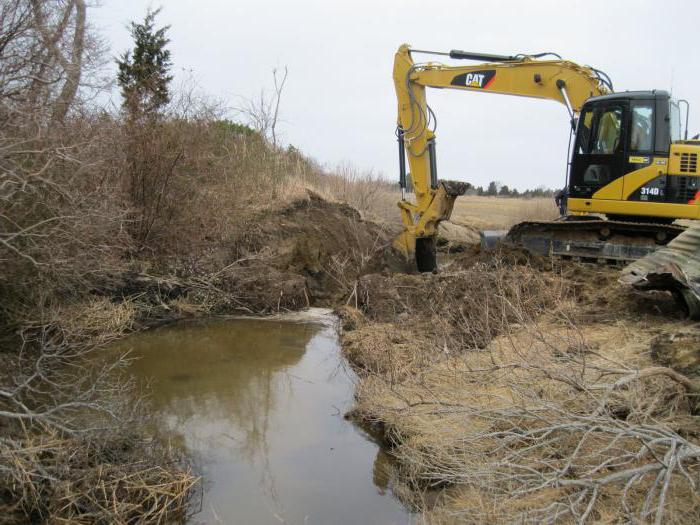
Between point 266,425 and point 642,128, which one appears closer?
point 266,425

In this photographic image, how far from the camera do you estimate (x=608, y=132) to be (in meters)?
10.0

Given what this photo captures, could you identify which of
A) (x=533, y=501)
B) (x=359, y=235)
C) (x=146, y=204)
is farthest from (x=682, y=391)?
(x=359, y=235)

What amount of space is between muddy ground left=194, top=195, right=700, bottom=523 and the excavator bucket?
1.09 feet

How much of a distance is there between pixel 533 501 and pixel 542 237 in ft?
24.4

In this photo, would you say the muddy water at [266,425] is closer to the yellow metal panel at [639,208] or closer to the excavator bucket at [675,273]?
the excavator bucket at [675,273]

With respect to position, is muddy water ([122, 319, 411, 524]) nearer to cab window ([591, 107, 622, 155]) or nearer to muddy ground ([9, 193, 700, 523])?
muddy ground ([9, 193, 700, 523])

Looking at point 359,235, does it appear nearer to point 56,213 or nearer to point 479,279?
point 479,279

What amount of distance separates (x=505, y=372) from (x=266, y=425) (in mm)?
2565

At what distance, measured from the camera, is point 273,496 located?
15.9ft

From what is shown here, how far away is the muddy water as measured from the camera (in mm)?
4770

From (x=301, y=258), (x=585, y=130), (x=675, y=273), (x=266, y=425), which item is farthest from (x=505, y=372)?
(x=301, y=258)

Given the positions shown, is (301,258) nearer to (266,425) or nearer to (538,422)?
(266,425)

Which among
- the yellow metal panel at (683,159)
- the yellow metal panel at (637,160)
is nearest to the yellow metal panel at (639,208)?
the yellow metal panel at (683,159)

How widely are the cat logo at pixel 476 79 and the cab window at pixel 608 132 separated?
2.25 m
